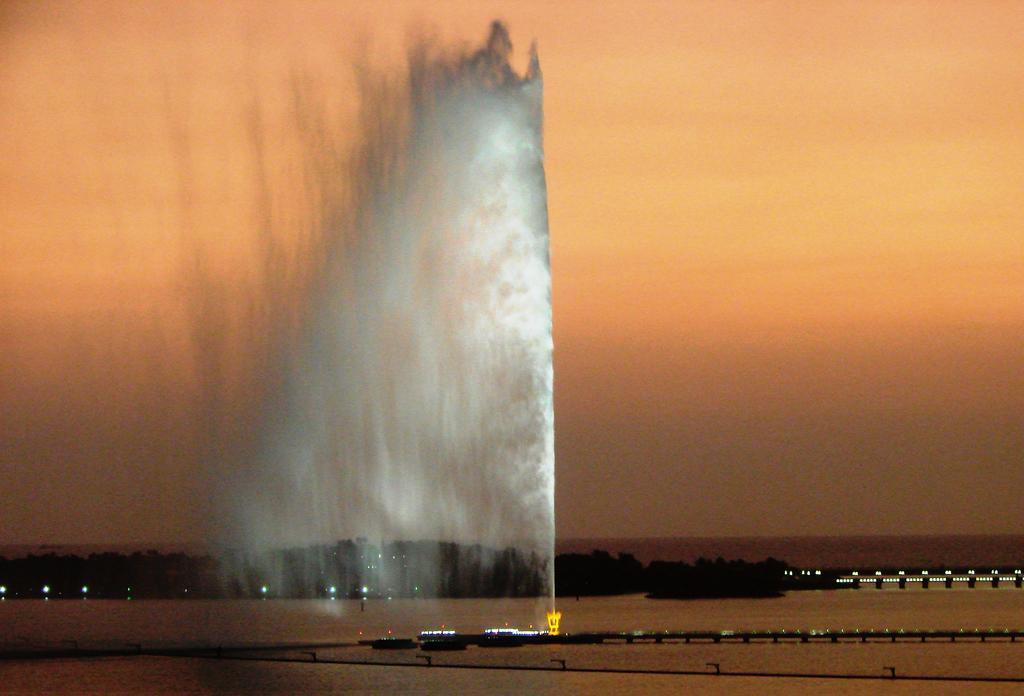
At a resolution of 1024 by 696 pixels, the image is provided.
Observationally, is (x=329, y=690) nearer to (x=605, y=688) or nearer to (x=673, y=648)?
(x=605, y=688)

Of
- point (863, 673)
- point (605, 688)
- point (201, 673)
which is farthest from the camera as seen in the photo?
point (201, 673)

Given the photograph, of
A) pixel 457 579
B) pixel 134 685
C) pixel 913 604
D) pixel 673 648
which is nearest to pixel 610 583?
pixel 457 579

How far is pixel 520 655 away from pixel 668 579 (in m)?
81.8

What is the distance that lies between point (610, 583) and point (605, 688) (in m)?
94.2

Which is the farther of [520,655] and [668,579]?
[668,579]

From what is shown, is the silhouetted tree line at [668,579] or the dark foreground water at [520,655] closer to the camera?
the dark foreground water at [520,655]

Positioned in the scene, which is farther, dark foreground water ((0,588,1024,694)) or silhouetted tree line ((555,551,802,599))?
silhouetted tree line ((555,551,802,599))

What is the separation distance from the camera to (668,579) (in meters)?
142

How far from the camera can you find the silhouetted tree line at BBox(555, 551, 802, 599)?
445ft

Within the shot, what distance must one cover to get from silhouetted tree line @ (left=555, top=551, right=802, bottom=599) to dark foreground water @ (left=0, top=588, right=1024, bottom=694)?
21.3 meters

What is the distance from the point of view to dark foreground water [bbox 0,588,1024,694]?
53562 millimetres

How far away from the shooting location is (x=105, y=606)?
5595 inches

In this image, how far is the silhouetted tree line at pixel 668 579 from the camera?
5344 inches

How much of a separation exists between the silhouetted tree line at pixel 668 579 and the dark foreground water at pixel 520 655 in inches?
839
